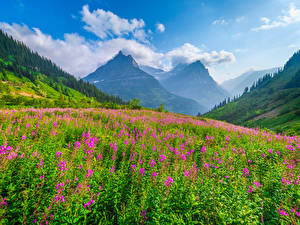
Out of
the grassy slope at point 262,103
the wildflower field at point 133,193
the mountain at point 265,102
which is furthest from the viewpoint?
the mountain at point 265,102

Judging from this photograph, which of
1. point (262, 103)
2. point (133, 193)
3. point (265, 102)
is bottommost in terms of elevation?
point (133, 193)

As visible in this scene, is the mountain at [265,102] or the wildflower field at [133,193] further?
the mountain at [265,102]

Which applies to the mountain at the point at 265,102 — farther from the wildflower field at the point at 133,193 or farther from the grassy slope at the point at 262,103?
the wildflower field at the point at 133,193

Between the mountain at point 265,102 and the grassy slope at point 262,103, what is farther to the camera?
the mountain at point 265,102

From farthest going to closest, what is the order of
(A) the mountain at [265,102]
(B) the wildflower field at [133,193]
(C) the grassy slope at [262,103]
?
1. (A) the mountain at [265,102]
2. (C) the grassy slope at [262,103]
3. (B) the wildflower field at [133,193]

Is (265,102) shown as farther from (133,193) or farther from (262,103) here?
(133,193)

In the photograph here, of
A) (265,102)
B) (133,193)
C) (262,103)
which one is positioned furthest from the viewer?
(262,103)

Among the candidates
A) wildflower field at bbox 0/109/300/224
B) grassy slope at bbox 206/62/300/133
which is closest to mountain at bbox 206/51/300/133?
grassy slope at bbox 206/62/300/133

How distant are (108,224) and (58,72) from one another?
23665 centimetres

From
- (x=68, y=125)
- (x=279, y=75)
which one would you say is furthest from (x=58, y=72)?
(x=279, y=75)

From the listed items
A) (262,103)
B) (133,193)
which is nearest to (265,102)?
(262,103)

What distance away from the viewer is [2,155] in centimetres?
263

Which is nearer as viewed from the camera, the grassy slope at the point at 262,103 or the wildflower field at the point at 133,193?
the wildflower field at the point at 133,193

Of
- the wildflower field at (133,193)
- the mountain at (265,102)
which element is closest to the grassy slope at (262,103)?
the mountain at (265,102)
